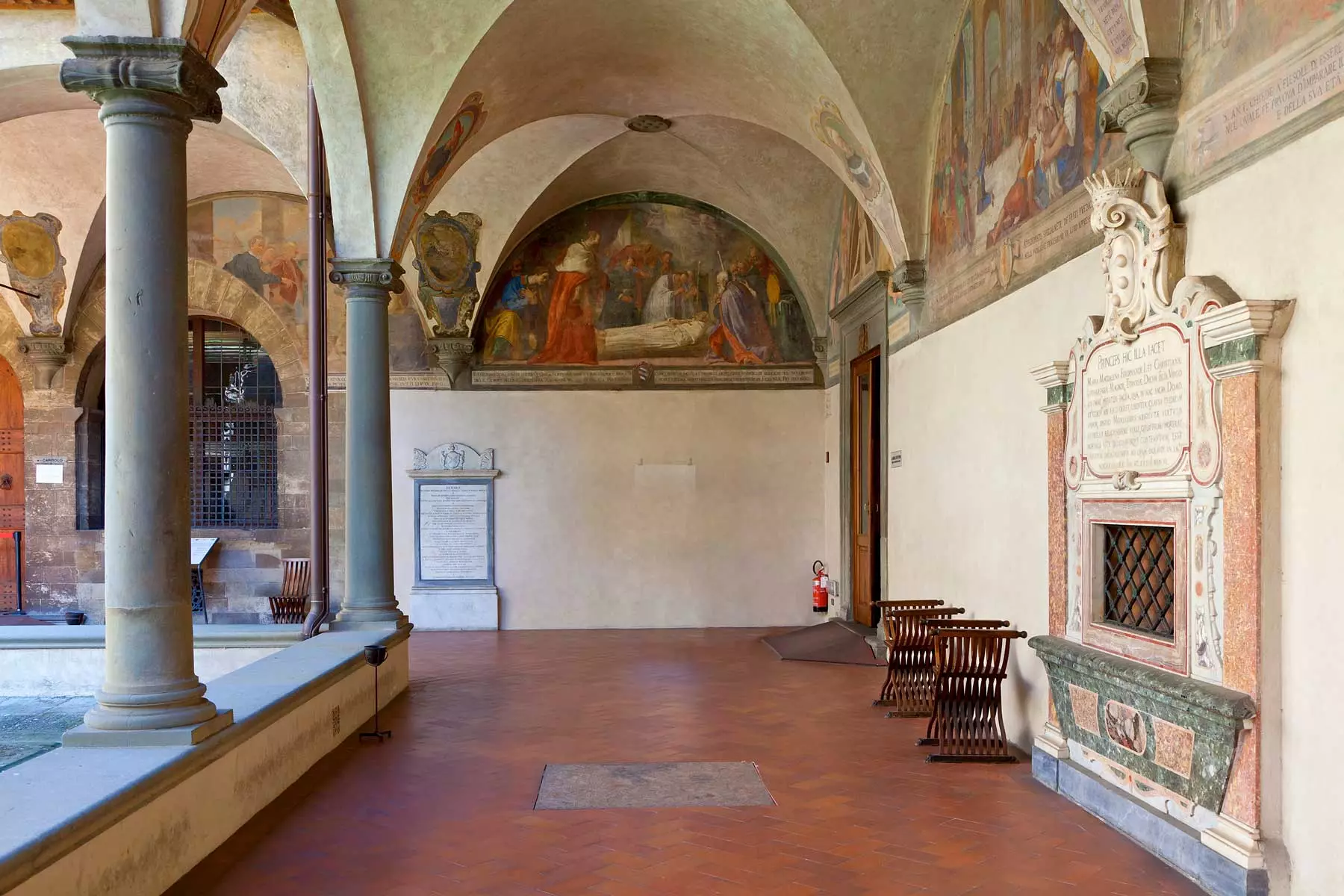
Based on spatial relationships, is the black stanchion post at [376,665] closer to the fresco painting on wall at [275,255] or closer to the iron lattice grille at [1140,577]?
the iron lattice grille at [1140,577]

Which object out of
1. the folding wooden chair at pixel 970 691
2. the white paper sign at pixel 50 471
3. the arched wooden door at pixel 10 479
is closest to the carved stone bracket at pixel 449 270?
the white paper sign at pixel 50 471

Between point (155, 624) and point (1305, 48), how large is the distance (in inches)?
191

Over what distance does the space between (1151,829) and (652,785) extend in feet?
7.92

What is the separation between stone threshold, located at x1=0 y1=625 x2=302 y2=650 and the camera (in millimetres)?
7512

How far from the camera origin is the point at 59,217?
12.0 meters

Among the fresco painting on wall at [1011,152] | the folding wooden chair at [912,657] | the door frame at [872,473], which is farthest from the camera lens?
the door frame at [872,473]

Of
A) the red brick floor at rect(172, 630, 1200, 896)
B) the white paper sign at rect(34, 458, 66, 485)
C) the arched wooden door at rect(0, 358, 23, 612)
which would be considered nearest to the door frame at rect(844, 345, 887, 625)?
the red brick floor at rect(172, 630, 1200, 896)

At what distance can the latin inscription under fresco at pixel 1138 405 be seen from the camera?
14.1 feet

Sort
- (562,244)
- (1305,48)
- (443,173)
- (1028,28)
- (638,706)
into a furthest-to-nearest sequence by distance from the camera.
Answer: (562,244) < (443,173) < (638,706) < (1028,28) < (1305,48)

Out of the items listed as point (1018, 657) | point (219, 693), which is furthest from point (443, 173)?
point (1018, 657)

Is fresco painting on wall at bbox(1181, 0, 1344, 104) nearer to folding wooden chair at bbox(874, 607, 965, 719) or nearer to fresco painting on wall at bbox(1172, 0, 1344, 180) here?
fresco painting on wall at bbox(1172, 0, 1344, 180)

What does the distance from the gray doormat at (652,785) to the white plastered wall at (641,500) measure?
273 inches

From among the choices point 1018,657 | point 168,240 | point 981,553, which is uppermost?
point 168,240

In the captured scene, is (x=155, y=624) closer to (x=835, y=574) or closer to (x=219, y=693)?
(x=219, y=693)
